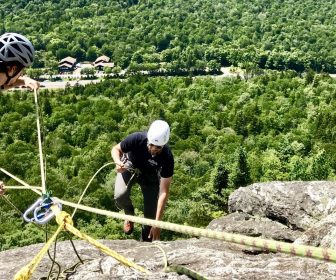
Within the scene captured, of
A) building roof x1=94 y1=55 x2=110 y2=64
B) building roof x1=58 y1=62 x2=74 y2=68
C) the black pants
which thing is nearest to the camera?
the black pants

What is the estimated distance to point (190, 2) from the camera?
166 metres

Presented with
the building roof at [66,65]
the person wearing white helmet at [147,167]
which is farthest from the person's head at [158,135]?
the building roof at [66,65]

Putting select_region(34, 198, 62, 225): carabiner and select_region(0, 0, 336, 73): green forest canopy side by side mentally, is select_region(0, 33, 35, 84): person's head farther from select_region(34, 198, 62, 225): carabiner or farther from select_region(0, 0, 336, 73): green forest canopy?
select_region(0, 0, 336, 73): green forest canopy

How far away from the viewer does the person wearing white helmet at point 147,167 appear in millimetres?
5047

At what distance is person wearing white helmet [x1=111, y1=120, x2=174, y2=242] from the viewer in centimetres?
505

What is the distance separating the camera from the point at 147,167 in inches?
220

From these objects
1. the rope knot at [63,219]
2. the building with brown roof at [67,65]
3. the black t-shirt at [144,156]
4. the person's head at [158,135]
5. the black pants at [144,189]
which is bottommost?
the building with brown roof at [67,65]

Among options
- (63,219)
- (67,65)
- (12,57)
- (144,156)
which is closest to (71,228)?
(63,219)

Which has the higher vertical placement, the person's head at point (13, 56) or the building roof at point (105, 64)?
the person's head at point (13, 56)

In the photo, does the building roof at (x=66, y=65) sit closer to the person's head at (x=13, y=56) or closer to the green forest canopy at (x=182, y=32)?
the green forest canopy at (x=182, y=32)

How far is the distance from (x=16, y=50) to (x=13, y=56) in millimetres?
55

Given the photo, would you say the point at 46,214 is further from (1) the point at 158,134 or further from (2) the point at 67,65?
(2) the point at 67,65

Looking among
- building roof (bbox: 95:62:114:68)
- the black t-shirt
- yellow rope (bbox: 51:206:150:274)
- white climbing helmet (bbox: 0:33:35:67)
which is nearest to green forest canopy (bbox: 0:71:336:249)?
the black t-shirt

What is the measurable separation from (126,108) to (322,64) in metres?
53.6
